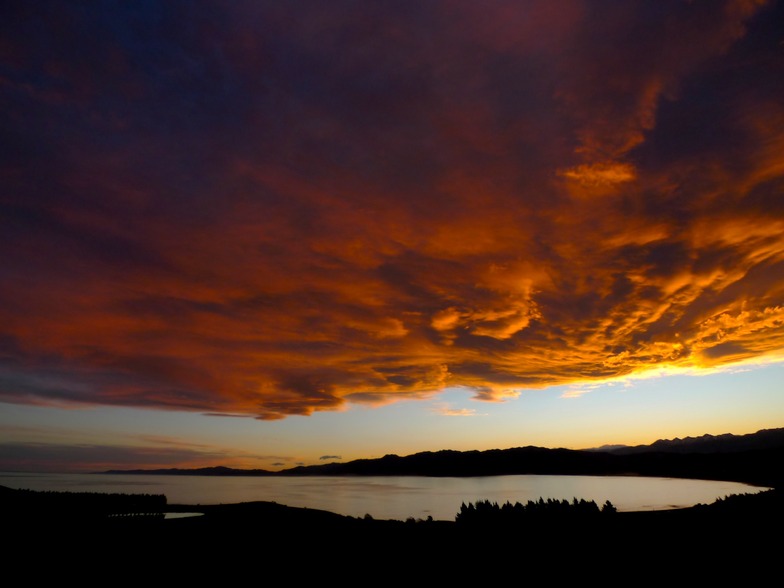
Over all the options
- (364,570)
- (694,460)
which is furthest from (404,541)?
(694,460)

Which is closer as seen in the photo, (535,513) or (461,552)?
(461,552)

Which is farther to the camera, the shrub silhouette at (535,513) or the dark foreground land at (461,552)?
the shrub silhouette at (535,513)

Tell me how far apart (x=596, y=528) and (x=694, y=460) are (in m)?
184

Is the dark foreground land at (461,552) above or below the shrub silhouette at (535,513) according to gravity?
below

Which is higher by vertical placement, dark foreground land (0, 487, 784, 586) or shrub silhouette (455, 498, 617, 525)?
shrub silhouette (455, 498, 617, 525)

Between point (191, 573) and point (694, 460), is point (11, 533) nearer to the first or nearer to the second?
point (191, 573)

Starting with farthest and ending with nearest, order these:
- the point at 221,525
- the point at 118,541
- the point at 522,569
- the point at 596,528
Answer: the point at 221,525, the point at 118,541, the point at 596,528, the point at 522,569

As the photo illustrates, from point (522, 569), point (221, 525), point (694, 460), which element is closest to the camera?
point (522, 569)

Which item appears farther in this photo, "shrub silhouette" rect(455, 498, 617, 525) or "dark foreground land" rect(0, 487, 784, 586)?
"shrub silhouette" rect(455, 498, 617, 525)

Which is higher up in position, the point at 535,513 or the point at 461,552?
the point at 535,513

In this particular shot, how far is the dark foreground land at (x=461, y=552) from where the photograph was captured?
604 inches

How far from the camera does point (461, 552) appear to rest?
17.8 meters

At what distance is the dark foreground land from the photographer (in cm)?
1534

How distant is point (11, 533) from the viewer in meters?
23.7
